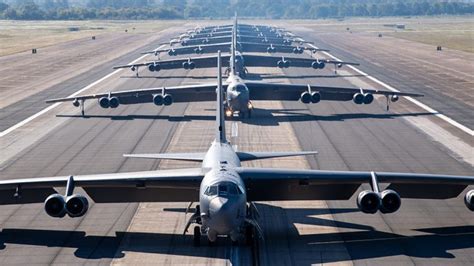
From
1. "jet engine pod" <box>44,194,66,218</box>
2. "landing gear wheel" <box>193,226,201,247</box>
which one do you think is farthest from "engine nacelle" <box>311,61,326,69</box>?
"jet engine pod" <box>44,194,66,218</box>

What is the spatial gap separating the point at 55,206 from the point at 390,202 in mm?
16868

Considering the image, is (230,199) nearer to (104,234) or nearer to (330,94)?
(104,234)

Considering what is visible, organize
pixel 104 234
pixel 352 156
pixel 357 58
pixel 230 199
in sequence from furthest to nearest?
pixel 357 58 < pixel 352 156 < pixel 104 234 < pixel 230 199

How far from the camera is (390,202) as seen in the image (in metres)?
31.0

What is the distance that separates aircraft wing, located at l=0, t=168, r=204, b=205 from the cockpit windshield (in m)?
3.12

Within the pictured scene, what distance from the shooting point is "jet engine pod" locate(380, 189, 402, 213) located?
30938 millimetres

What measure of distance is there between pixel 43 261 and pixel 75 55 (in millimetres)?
125813

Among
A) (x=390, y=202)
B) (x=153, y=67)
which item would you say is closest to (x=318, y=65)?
(x=153, y=67)

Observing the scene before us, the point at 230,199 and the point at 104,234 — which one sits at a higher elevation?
the point at 230,199

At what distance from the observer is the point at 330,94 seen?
7369 centimetres

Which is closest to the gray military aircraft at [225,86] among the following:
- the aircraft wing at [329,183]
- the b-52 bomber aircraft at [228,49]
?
the aircraft wing at [329,183]

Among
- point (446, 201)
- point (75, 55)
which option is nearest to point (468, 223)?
point (446, 201)

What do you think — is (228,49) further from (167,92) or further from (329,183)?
(329,183)

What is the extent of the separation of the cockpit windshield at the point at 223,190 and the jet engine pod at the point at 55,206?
7.59m
